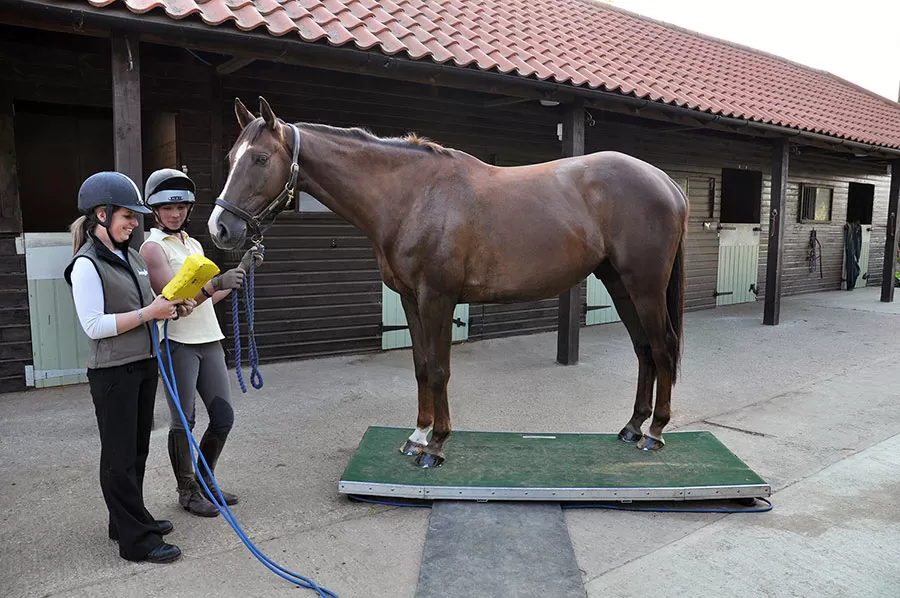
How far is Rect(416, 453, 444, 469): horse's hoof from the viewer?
356 cm

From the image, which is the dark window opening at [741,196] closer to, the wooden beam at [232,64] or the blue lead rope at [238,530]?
the wooden beam at [232,64]

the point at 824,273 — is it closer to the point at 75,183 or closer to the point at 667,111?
the point at 667,111

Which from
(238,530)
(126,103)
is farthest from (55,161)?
(238,530)

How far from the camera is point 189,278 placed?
8.11 ft

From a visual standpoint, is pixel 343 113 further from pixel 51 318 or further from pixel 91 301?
pixel 91 301

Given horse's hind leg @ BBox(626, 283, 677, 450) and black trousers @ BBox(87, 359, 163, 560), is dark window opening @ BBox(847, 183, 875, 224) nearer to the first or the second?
horse's hind leg @ BBox(626, 283, 677, 450)

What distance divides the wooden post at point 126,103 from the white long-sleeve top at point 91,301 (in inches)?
75.3

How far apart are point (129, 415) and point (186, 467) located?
67cm

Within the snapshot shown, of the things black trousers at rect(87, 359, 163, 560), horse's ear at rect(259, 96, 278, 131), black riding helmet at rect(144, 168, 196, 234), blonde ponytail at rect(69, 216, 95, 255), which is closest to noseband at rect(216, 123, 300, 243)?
horse's ear at rect(259, 96, 278, 131)

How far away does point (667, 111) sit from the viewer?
700 centimetres

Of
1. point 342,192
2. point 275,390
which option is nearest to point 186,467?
point 342,192

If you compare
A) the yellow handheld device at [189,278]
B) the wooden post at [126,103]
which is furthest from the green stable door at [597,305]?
the yellow handheld device at [189,278]

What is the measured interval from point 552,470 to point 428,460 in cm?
69

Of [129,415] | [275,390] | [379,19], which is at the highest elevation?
[379,19]
